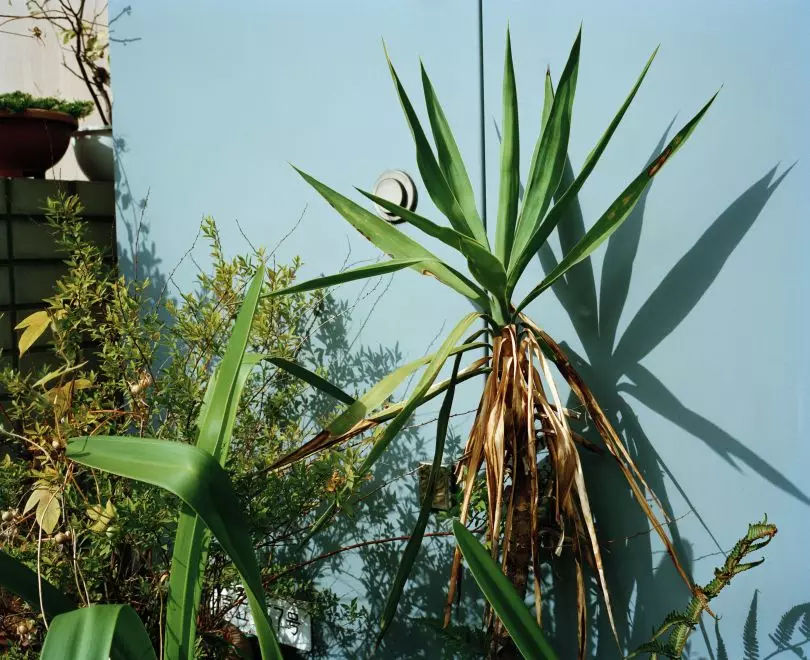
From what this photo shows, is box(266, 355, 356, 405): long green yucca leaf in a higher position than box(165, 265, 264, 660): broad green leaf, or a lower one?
higher

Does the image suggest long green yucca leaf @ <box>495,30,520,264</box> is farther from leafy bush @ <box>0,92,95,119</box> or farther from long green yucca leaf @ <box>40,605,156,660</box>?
leafy bush @ <box>0,92,95,119</box>

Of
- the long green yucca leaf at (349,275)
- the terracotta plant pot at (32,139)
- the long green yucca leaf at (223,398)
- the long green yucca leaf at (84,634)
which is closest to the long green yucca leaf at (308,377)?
the long green yucca leaf at (349,275)

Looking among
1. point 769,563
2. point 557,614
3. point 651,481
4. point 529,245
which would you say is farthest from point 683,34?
point 557,614

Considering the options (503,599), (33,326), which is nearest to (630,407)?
(503,599)

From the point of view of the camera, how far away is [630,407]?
2172mm

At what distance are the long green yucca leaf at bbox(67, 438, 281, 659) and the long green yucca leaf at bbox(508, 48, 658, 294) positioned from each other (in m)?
1.04

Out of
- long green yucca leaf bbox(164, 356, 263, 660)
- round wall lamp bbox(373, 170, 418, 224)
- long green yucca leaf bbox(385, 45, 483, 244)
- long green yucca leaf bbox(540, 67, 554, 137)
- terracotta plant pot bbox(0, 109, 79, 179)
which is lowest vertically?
long green yucca leaf bbox(164, 356, 263, 660)

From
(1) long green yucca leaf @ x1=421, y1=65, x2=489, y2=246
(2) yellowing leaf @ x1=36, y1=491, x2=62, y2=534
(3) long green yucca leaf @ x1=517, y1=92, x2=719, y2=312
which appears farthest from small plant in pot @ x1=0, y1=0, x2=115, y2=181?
(3) long green yucca leaf @ x1=517, y1=92, x2=719, y2=312

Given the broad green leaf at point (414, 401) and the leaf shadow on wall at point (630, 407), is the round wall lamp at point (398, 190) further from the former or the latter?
the broad green leaf at point (414, 401)

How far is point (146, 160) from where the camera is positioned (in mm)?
3053

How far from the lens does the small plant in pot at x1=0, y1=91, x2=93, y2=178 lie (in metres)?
3.34

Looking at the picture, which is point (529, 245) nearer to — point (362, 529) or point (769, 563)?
point (769, 563)

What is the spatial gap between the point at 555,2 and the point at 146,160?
1531mm

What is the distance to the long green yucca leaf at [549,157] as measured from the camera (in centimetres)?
191
